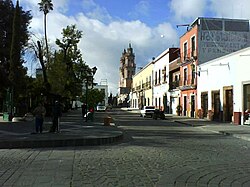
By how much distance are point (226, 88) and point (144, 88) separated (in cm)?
5185

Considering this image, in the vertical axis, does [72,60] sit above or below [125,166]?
above

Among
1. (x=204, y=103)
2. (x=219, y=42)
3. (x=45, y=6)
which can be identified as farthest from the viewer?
(x=45, y=6)

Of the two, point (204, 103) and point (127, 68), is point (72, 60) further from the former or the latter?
point (127, 68)

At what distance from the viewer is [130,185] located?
824cm

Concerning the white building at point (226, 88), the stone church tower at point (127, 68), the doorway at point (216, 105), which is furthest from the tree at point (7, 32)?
the stone church tower at point (127, 68)

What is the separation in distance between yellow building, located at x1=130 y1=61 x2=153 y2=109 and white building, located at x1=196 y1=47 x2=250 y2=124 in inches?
1397

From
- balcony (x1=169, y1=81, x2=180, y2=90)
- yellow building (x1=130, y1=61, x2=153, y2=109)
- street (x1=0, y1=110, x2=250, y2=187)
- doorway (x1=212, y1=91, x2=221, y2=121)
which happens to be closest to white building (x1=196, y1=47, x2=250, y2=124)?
doorway (x1=212, y1=91, x2=221, y2=121)

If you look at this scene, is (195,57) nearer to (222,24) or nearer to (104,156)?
(222,24)

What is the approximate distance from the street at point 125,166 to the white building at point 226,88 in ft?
53.5

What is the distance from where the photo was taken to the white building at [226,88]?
30.6 m

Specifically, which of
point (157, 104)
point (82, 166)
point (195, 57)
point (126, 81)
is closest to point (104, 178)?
point (82, 166)

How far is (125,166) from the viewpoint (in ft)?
35.1

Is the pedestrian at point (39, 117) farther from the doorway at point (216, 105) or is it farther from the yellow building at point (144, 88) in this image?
the yellow building at point (144, 88)

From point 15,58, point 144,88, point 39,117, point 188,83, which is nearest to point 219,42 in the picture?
point 188,83
